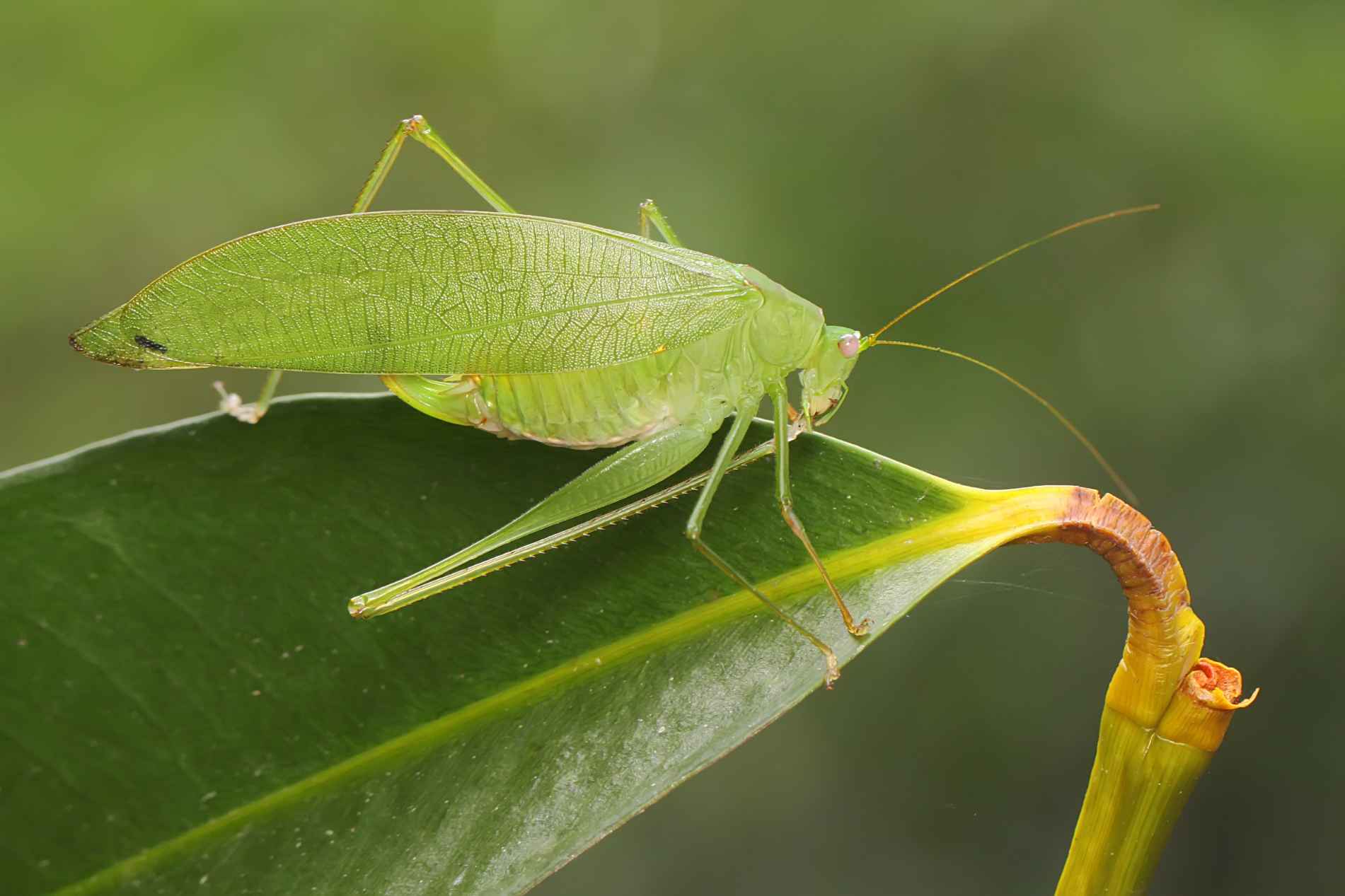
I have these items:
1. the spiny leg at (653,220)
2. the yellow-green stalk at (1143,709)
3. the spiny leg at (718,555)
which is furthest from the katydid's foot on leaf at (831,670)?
the spiny leg at (653,220)

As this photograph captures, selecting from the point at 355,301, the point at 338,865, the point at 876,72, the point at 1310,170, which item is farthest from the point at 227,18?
the point at 1310,170

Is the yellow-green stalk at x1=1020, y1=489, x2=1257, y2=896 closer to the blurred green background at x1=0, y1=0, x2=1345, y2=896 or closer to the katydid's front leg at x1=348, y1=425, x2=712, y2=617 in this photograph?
the katydid's front leg at x1=348, y1=425, x2=712, y2=617

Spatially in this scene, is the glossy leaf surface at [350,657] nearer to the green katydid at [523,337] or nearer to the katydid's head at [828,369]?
the green katydid at [523,337]

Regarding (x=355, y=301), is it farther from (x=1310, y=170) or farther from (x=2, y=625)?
(x=1310, y=170)

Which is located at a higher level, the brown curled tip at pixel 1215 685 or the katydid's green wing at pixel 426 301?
the katydid's green wing at pixel 426 301

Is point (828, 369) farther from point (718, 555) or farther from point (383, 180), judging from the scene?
point (383, 180)

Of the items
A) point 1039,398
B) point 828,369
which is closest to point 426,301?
point 828,369

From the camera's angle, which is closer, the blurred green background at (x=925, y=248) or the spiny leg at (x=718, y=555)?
the spiny leg at (x=718, y=555)
